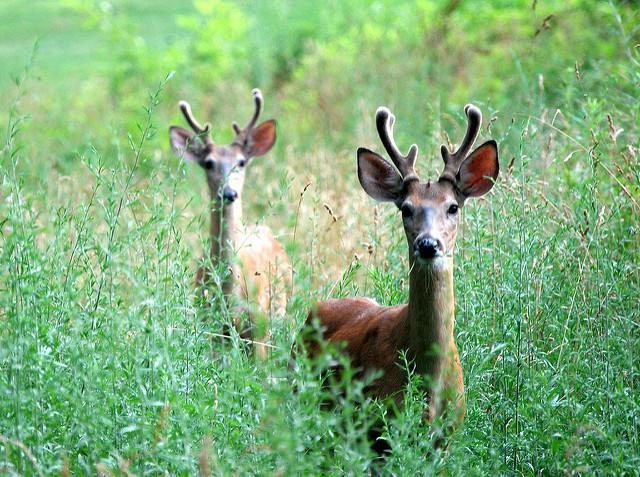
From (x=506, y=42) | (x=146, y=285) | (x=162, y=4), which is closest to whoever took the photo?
(x=146, y=285)

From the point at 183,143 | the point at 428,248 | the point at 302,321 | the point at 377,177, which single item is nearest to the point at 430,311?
the point at 428,248

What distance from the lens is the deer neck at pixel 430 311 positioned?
4641 mm

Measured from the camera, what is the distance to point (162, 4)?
23.6m

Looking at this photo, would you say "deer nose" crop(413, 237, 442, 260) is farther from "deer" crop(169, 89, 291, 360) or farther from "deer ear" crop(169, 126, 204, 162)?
"deer ear" crop(169, 126, 204, 162)

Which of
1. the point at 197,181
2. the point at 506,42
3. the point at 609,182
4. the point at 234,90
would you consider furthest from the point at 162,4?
the point at 609,182

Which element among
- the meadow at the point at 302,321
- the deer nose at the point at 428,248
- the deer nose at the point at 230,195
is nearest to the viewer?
the meadow at the point at 302,321

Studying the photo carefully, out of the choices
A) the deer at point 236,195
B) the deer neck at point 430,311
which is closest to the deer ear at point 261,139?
the deer at point 236,195

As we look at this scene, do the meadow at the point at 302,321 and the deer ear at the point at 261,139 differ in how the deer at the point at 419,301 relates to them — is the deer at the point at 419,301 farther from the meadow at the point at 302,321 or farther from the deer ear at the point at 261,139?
the deer ear at the point at 261,139

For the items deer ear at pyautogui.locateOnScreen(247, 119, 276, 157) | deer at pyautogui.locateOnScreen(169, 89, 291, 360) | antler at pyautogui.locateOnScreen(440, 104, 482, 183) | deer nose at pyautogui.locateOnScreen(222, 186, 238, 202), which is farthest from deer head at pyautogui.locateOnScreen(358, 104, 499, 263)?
deer ear at pyautogui.locateOnScreen(247, 119, 276, 157)

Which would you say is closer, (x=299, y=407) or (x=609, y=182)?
(x=299, y=407)

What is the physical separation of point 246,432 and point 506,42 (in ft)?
29.3

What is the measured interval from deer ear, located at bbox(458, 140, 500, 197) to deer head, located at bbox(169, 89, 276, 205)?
2.73 m

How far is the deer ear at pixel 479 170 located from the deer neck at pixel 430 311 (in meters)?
0.55

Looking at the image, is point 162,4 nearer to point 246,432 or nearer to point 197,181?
point 197,181
